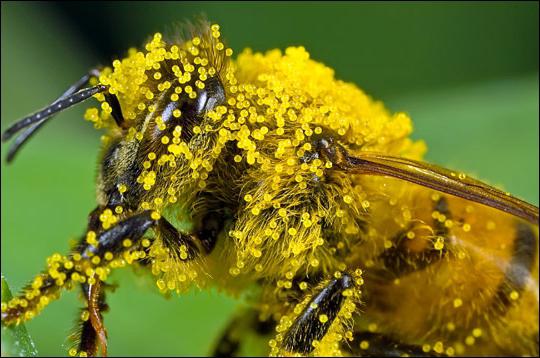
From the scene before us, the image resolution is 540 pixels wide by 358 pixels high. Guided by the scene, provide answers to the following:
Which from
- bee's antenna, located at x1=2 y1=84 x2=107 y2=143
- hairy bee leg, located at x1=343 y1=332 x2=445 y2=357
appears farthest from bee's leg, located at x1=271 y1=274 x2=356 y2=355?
bee's antenna, located at x1=2 y1=84 x2=107 y2=143

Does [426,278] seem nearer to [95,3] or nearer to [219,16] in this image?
[219,16]

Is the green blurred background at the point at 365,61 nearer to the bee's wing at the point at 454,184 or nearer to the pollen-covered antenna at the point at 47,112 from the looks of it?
the pollen-covered antenna at the point at 47,112

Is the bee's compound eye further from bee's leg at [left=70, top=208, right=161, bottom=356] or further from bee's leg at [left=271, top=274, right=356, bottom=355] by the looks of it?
bee's leg at [left=271, top=274, right=356, bottom=355]

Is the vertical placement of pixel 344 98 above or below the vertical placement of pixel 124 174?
above

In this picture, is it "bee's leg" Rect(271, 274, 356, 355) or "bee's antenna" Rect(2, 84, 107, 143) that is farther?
"bee's leg" Rect(271, 274, 356, 355)

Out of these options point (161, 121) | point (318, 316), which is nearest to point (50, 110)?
point (161, 121)

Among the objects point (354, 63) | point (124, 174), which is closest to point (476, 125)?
point (354, 63)
